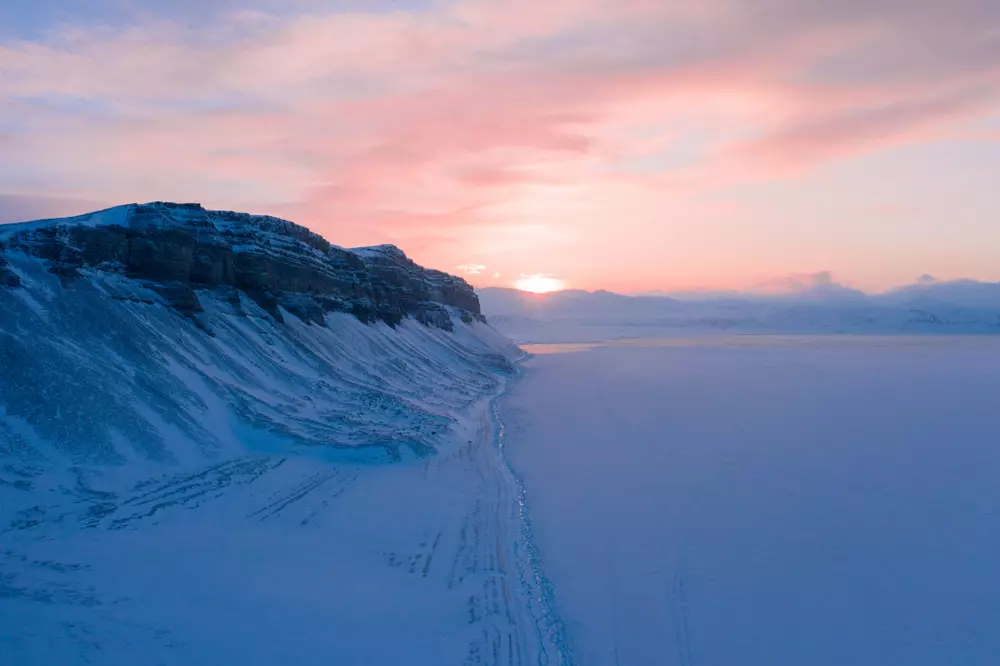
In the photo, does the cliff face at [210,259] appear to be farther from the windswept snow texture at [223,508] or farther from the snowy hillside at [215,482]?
the windswept snow texture at [223,508]

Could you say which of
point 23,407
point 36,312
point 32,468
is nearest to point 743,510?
point 32,468

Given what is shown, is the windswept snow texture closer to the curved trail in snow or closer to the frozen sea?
the curved trail in snow

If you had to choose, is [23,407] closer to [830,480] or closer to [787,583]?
[787,583]

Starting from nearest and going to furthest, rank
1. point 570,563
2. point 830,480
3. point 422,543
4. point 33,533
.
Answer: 1. point 33,533
2. point 570,563
3. point 422,543
4. point 830,480

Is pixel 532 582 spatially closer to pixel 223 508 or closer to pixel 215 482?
pixel 223 508

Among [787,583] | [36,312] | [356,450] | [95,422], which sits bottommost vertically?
[787,583]

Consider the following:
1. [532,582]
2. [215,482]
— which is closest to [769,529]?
[532,582]

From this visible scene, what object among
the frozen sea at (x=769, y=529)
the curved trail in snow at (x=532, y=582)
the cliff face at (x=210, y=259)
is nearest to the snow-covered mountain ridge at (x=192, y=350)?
the cliff face at (x=210, y=259)
